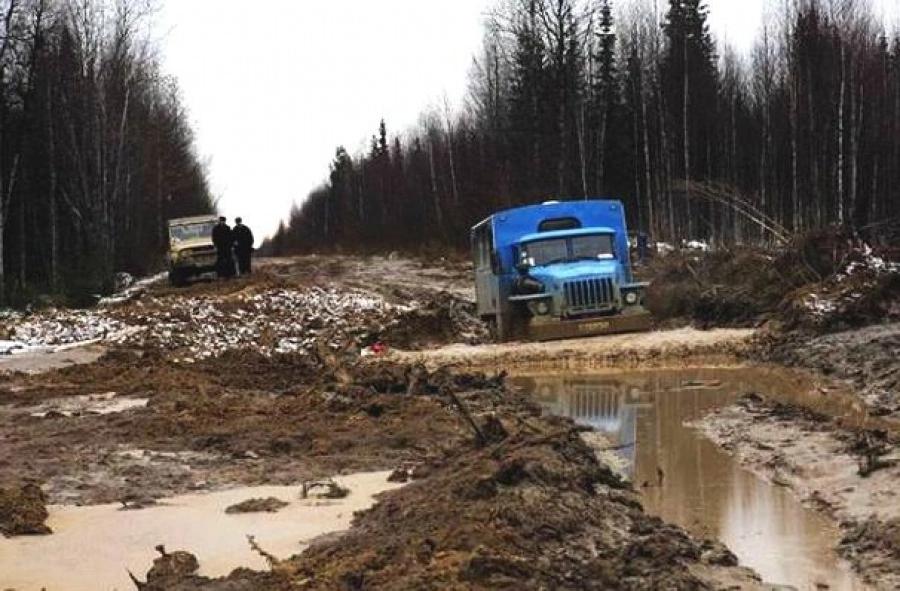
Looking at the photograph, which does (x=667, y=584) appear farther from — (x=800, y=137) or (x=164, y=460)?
(x=800, y=137)

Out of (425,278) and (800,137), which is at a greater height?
(800,137)

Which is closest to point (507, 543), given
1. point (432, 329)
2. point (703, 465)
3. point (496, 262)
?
point (703, 465)

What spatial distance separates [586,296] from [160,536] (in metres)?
13.2

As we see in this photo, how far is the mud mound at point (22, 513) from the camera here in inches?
298

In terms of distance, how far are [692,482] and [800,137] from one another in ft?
122

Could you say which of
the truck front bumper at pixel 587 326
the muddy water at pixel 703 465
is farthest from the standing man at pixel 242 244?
the muddy water at pixel 703 465

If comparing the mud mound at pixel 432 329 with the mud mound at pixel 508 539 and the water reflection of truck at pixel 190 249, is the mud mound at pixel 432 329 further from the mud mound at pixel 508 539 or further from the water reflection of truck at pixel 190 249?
the mud mound at pixel 508 539

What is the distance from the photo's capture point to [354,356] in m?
21.3

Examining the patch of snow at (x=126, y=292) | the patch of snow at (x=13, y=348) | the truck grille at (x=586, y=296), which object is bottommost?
the patch of snow at (x=13, y=348)

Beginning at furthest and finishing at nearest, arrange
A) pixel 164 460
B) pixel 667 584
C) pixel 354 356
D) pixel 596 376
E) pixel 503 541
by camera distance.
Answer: pixel 354 356 < pixel 596 376 < pixel 164 460 < pixel 503 541 < pixel 667 584

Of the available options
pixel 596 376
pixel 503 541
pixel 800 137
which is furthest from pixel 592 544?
pixel 800 137

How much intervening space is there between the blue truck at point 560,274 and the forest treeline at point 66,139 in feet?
54.7

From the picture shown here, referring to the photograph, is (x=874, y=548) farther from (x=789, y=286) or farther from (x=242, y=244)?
(x=242, y=244)

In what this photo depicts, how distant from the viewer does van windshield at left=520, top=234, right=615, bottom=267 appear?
68.4 ft
